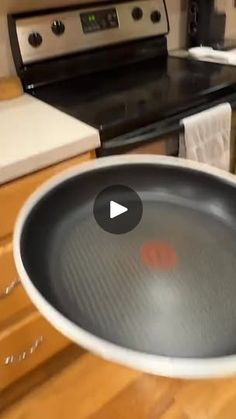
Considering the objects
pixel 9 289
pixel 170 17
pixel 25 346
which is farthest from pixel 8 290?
pixel 170 17

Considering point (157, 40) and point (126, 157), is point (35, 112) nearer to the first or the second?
point (126, 157)

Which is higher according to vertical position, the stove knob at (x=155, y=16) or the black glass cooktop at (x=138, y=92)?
the stove knob at (x=155, y=16)

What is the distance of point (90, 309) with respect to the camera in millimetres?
506

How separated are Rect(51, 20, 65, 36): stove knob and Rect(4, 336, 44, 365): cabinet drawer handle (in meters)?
0.94

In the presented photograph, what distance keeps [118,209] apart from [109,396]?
838 millimetres

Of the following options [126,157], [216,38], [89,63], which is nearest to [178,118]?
[126,157]

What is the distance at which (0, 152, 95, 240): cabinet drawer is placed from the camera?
869 mm

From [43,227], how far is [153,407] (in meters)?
0.88

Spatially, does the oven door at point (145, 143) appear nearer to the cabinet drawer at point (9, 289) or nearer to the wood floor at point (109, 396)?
the cabinet drawer at point (9, 289)

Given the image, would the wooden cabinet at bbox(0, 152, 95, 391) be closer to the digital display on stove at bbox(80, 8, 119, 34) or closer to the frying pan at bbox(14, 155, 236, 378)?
the frying pan at bbox(14, 155, 236, 378)

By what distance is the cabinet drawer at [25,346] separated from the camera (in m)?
1.11

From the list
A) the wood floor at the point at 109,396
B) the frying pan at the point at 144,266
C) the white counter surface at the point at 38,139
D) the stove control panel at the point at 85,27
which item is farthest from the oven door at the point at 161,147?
the wood floor at the point at 109,396

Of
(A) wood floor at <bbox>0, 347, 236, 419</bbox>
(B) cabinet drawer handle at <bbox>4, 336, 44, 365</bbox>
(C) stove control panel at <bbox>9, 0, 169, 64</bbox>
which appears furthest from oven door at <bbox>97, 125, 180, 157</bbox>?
(A) wood floor at <bbox>0, 347, 236, 419</bbox>

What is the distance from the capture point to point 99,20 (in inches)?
53.6
